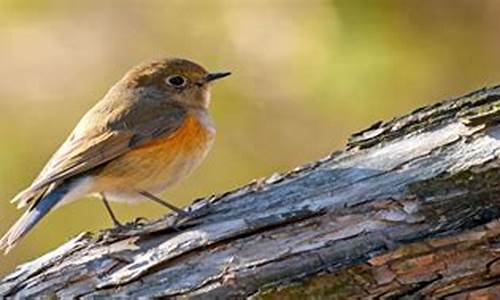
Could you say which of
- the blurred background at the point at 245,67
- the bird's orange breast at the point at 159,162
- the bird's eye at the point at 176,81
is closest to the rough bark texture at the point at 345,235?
the bird's orange breast at the point at 159,162

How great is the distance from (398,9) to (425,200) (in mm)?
2720

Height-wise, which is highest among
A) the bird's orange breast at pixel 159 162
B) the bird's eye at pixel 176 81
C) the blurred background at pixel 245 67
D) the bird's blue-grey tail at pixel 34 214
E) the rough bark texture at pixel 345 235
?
the blurred background at pixel 245 67

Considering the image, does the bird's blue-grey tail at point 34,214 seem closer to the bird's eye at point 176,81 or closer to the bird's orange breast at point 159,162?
the bird's orange breast at point 159,162

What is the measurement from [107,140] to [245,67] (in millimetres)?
1931

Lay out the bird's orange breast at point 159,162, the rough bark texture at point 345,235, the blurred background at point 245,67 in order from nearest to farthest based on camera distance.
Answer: the rough bark texture at point 345,235 < the bird's orange breast at point 159,162 < the blurred background at point 245,67

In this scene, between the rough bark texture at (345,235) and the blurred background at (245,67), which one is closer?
the rough bark texture at (345,235)

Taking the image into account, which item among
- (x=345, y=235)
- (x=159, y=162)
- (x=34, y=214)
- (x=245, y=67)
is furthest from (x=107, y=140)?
(x=245, y=67)

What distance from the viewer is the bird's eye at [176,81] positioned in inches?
262

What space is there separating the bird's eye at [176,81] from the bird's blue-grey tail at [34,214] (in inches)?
35.5

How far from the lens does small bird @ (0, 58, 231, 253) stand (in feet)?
19.3

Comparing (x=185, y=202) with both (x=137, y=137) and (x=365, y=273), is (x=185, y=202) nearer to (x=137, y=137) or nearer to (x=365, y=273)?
(x=137, y=137)

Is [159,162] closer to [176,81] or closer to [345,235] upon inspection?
[176,81]

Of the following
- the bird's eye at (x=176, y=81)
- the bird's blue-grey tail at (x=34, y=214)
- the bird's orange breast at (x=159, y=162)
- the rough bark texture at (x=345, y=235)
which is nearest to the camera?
the rough bark texture at (x=345, y=235)

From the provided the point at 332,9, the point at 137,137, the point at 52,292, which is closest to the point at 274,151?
the point at 332,9
